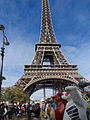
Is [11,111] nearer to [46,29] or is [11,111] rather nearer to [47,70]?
[47,70]

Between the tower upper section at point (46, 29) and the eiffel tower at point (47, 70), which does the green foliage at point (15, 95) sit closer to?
the eiffel tower at point (47, 70)

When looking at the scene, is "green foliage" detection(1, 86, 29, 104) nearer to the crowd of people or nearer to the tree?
the tree

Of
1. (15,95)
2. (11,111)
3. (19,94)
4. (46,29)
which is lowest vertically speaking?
(11,111)

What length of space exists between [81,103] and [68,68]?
31315 mm

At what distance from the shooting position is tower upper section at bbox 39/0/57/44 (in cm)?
4234

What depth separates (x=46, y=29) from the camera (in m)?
43.8

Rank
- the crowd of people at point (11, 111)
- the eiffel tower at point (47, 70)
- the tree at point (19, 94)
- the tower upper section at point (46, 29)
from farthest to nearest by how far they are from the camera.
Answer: the tower upper section at point (46, 29) < the eiffel tower at point (47, 70) < the tree at point (19, 94) < the crowd of people at point (11, 111)

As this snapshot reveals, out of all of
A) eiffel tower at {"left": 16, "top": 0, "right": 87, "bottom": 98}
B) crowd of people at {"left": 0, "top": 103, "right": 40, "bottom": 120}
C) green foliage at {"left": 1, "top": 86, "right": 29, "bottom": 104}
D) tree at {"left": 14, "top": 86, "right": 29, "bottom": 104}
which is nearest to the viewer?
crowd of people at {"left": 0, "top": 103, "right": 40, "bottom": 120}

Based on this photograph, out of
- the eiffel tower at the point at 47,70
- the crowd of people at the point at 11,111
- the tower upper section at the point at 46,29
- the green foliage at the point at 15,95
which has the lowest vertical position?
the crowd of people at the point at 11,111

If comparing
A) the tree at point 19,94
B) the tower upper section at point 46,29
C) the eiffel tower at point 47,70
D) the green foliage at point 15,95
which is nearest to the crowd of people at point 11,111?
the tree at point 19,94

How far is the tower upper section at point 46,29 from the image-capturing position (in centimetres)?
4234

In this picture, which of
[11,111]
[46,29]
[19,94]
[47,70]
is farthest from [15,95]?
[46,29]

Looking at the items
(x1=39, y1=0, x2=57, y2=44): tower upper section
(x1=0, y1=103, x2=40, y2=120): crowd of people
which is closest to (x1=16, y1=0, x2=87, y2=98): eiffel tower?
(x1=39, y1=0, x2=57, y2=44): tower upper section

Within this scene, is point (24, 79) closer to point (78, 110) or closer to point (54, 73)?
point (54, 73)
